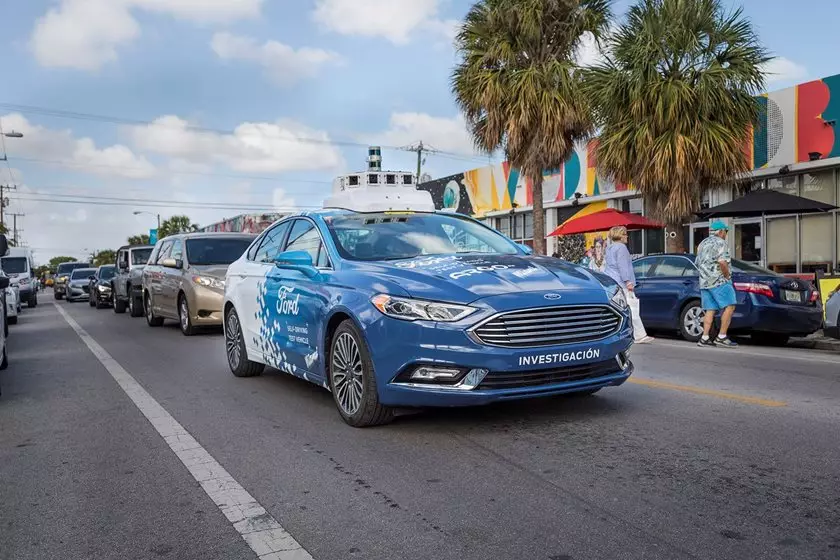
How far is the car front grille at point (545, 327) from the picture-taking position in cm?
484

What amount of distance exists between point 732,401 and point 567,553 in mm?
3557

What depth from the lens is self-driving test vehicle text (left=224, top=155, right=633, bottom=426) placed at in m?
4.87

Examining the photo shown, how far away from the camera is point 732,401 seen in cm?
617

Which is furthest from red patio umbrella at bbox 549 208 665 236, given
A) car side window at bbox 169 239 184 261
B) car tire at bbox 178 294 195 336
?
car tire at bbox 178 294 195 336

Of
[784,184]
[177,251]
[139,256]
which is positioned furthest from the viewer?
[139,256]

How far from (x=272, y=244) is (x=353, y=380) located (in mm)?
2667

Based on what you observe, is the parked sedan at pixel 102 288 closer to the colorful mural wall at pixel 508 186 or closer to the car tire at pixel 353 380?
the colorful mural wall at pixel 508 186

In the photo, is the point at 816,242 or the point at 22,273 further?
the point at 22,273

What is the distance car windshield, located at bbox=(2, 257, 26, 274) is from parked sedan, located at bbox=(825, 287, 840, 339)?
26477mm

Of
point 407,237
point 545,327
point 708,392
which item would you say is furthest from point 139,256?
point 545,327

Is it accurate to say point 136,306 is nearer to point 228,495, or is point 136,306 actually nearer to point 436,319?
point 436,319

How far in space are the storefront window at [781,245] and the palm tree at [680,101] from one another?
100 inches

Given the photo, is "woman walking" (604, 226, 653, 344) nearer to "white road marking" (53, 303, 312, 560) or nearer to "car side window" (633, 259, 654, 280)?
"car side window" (633, 259, 654, 280)

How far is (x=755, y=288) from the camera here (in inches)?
446
